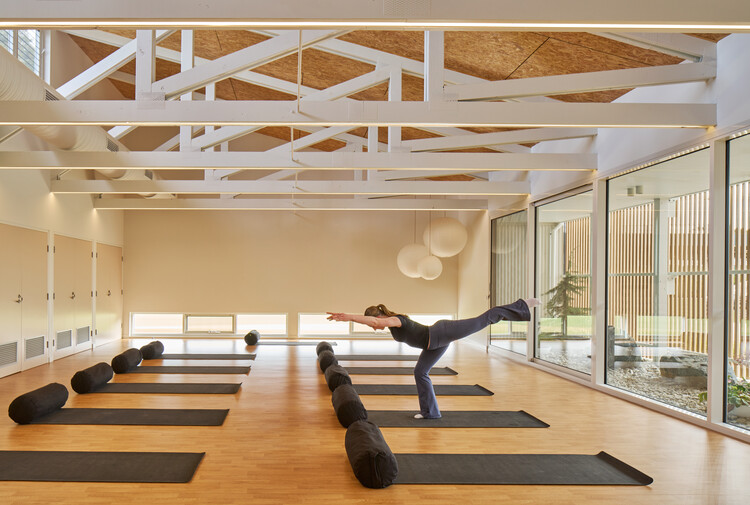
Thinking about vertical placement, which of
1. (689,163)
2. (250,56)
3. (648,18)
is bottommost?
(689,163)

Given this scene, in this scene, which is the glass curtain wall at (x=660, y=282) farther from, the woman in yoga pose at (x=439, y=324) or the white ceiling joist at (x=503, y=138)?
the woman in yoga pose at (x=439, y=324)

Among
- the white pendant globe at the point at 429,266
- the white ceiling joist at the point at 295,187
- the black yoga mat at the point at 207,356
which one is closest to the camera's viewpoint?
the white ceiling joist at the point at 295,187

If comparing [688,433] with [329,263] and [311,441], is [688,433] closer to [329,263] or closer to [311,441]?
[311,441]

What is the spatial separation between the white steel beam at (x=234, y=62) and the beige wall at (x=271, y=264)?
22.8 ft

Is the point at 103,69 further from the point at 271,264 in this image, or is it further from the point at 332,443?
the point at 271,264

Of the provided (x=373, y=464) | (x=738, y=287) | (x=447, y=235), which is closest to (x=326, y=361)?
(x=447, y=235)

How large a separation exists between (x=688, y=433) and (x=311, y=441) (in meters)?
3.10

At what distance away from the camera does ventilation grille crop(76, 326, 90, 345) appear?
9.62 m

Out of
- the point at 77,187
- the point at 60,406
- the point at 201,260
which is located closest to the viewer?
the point at 60,406

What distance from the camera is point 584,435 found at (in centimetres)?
474

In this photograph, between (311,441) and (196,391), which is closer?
(311,441)

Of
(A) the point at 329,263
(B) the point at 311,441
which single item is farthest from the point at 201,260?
(B) the point at 311,441

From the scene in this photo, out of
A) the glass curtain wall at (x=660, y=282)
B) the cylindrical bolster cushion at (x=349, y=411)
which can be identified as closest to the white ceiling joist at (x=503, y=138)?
the glass curtain wall at (x=660, y=282)

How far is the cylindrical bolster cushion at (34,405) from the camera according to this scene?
4.79 meters
